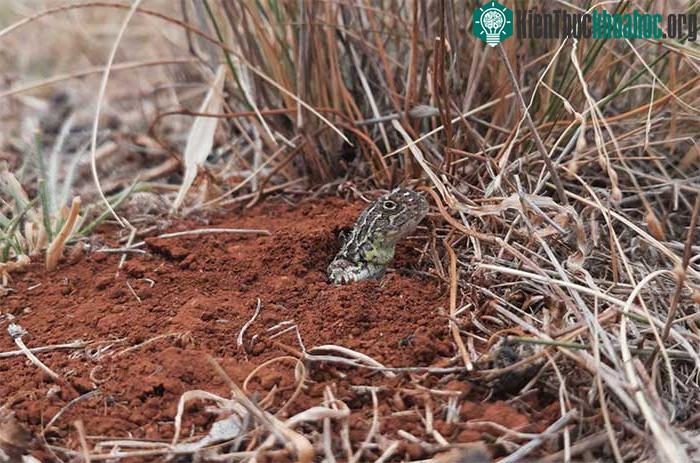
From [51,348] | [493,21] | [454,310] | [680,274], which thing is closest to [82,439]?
[51,348]

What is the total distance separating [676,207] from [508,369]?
150cm

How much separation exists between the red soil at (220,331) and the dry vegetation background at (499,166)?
155 mm

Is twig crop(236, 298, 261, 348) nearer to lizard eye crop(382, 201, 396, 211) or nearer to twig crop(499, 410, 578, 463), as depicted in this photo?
lizard eye crop(382, 201, 396, 211)

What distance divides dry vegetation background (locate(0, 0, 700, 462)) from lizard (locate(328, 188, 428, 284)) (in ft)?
0.40

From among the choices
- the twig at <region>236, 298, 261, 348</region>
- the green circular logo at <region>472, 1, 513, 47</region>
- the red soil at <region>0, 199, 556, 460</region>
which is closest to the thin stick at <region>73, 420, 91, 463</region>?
the red soil at <region>0, 199, 556, 460</region>

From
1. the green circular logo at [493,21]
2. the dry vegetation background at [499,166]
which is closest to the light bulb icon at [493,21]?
the green circular logo at [493,21]

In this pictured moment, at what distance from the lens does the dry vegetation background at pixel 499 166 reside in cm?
273

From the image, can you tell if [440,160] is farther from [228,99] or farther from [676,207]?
[228,99]

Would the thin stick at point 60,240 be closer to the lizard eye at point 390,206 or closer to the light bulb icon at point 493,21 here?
the lizard eye at point 390,206

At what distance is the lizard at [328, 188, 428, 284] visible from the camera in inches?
135

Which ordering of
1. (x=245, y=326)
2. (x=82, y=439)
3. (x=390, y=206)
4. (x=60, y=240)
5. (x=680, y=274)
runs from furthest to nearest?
(x=60, y=240) → (x=390, y=206) → (x=245, y=326) → (x=82, y=439) → (x=680, y=274)

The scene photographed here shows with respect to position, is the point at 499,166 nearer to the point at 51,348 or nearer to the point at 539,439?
the point at 539,439

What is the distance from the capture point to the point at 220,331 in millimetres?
3102

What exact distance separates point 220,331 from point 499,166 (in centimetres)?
132
